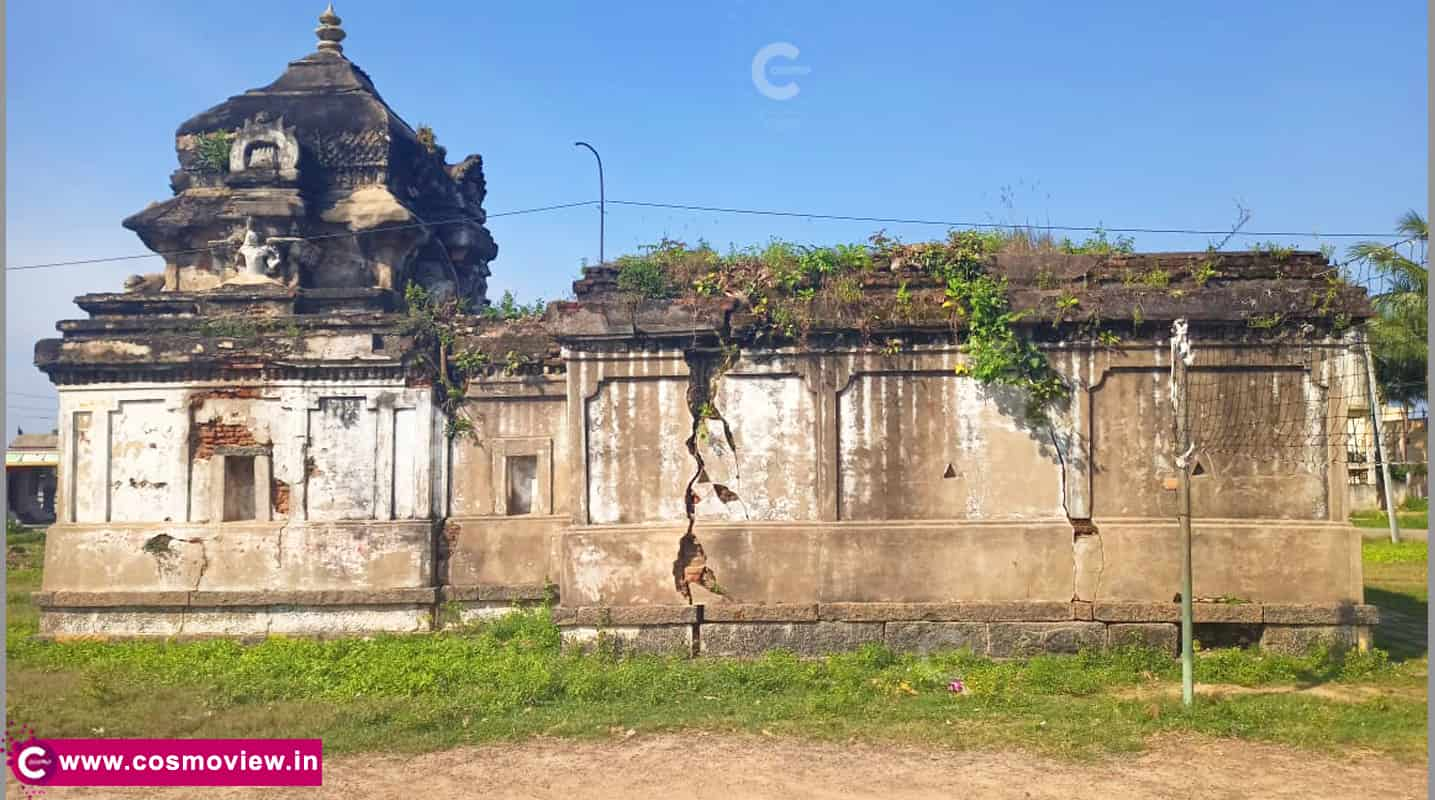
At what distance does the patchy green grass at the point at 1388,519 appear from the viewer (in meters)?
30.2

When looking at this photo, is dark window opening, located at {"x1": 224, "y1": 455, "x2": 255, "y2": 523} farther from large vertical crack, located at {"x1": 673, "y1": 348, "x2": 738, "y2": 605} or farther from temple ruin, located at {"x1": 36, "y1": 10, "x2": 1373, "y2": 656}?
large vertical crack, located at {"x1": 673, "y1": 348, "x2": 738, "y2": 605}

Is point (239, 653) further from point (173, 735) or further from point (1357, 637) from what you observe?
point (1357, 637)

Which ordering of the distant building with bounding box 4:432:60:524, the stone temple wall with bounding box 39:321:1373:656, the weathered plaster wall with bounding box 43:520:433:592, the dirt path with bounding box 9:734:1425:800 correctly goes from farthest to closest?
the distant building with bounding box 4:432:60:524, the weathered plaster wall with bounding box 43:520:433:592, the stone temple wall with bounding box 39:321:1373:656, the dirt path with bounding box 9:734:1425:800

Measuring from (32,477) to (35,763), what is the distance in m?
41.0

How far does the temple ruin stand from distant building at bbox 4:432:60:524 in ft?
107

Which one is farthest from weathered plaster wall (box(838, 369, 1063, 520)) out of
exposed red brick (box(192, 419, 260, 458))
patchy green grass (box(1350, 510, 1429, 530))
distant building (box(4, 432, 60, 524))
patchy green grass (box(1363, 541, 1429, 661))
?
distant building (box(4, 432, 60, 524))

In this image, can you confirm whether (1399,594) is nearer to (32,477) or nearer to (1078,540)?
(1078,540)

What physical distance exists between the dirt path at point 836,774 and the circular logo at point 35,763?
0.16 metres

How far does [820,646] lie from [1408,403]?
1062 inches

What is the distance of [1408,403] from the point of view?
1178 inches

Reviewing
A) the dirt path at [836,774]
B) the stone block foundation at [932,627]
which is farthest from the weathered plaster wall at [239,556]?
the dirt path at [836,774]

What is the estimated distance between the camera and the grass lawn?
7.95 m

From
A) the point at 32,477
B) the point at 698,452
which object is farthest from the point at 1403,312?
the point at 32,477

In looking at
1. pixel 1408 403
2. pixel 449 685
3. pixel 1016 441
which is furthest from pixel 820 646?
pixel 1408 403
